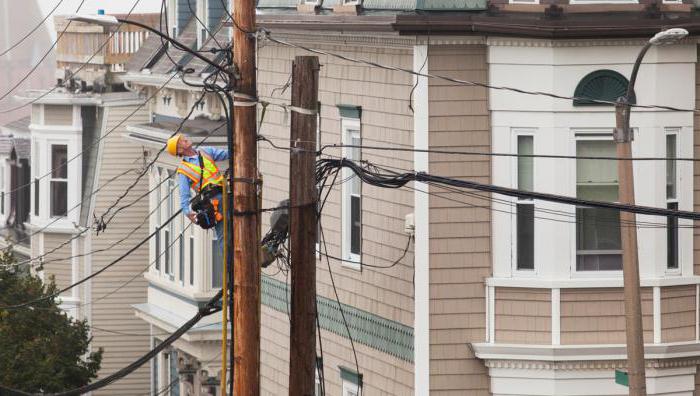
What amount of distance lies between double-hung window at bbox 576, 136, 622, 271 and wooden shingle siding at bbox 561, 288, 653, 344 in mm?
347

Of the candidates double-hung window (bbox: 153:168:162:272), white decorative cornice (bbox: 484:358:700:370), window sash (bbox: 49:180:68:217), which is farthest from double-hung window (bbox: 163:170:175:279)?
white decorative cornice (bbox: 484:358:700:370)

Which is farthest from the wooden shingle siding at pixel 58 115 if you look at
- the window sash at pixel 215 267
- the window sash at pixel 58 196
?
the window sash at pixel 215 267

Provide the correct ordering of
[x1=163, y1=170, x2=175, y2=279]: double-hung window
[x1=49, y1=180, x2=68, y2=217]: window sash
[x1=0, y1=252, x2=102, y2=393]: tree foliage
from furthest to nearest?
1. [x1=49, y1=180, x2=68, y2=217]: window sash
2. [x1=163, y1=170, x2=175, y2=279]: double-hung window
3. [x1=0, y1=252, x2=102, y2=393]: tree foliage

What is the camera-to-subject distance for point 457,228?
23453 millimetres

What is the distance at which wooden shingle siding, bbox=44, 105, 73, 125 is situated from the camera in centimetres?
4522

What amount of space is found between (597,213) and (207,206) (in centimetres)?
521

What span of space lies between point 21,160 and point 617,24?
32.1m

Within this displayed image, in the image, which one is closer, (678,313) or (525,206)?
(525,206)

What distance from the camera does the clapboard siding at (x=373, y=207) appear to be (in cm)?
2409

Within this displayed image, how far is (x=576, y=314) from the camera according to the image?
2342cm

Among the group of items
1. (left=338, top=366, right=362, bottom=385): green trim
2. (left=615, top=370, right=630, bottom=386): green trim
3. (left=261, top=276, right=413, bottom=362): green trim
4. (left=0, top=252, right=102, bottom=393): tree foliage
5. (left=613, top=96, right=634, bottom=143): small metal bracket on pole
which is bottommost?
(left=0, top=252, right=102, bottom=393): tree foliage

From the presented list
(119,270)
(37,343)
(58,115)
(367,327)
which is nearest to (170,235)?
(119,270)

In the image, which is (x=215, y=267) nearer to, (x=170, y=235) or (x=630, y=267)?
(x=170, y=235)

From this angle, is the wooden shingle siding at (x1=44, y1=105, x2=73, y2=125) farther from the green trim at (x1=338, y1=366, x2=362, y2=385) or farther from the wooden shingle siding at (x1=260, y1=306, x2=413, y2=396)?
the green trim at (x1=338, y1=366, x2=362, y2=385)
